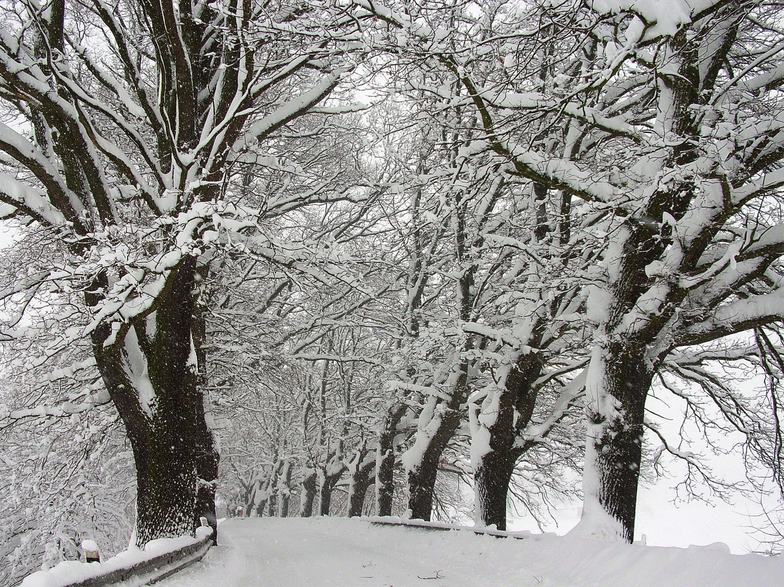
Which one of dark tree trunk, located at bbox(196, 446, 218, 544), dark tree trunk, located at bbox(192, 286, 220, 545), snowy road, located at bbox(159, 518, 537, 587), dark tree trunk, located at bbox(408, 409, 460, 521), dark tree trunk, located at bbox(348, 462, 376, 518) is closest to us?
snowy road, located at bbox(159, 518, 537, 587)

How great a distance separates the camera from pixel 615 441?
6.66 m

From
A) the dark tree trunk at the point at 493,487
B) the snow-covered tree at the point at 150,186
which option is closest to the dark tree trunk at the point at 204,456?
the snow-covered tree at the point at 150,186

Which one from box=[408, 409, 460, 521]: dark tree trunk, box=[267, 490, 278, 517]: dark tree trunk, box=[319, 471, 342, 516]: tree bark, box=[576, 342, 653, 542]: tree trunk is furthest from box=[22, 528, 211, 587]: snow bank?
box=[267, 490, 278, 517]: dark tree trunk

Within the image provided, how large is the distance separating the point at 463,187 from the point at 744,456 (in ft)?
20.5

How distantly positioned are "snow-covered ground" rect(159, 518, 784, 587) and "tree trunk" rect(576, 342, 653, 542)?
0.46 m

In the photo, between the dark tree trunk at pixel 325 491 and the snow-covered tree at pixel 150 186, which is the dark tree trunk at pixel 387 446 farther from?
the snow-covered tree at pixel 150 186

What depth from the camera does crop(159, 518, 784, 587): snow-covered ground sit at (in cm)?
459

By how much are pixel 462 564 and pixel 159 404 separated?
4.78m

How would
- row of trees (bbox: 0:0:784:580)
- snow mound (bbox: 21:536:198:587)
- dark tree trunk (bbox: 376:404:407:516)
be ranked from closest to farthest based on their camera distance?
snow mound (bbox: 21:536:198:587) → row of trees (bbox: 0:0:784:580) → dark tree trunk (bbox: 376:404:407:516)

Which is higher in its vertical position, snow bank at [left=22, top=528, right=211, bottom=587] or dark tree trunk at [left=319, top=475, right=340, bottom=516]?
snow bank at [left=22, top=528, right=211, bottom=587]

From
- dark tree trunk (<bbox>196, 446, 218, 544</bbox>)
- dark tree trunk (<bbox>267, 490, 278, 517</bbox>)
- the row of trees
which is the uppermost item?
the row of trees

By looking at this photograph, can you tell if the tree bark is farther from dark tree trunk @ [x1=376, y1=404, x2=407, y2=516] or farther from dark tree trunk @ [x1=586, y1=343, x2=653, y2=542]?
dark tree trunk @ [x1=586, y1=343, x2=653, y2=542]

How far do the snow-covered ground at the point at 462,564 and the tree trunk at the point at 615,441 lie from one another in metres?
0.46

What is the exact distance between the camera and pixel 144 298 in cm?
597
